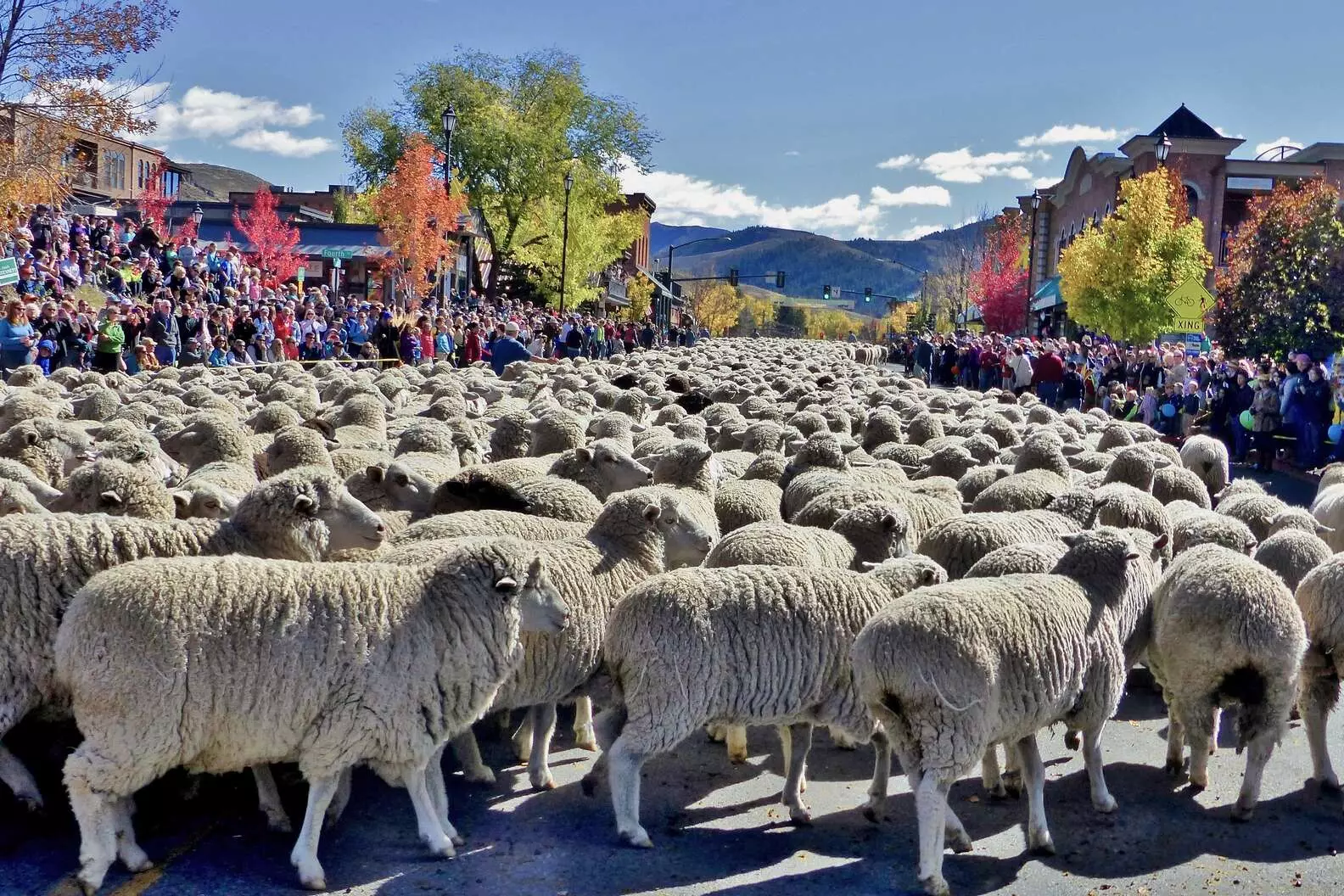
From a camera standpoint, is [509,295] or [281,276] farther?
[509,295]

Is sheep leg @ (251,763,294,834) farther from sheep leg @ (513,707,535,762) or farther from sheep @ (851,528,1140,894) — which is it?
sheep @ (851,528,1140,894)

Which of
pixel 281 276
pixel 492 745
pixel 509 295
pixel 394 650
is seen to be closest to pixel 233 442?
pixel 492 745

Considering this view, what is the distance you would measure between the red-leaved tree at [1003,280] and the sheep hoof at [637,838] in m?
68.5

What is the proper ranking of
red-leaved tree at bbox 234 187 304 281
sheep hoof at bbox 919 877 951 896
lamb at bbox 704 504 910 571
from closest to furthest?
1. sheep hoof at bbox 919 877 951 896
2. lamb at bbox 704 504 910 571
3. red-leaved tree at bbox 234 187 304 281

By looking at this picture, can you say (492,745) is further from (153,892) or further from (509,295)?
(509,295)

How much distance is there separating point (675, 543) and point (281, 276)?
149 ft

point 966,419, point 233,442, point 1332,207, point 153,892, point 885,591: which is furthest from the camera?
Answer: point 1332,207

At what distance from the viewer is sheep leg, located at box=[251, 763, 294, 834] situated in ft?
16.5

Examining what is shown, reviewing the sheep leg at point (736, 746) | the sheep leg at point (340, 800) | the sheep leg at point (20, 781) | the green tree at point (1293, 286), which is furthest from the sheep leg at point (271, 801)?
the green tree at point (1293, 286)

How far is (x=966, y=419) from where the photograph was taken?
14.5 metres

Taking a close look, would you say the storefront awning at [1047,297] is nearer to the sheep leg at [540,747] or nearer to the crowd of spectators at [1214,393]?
the crowd of spectators at [1214,393]

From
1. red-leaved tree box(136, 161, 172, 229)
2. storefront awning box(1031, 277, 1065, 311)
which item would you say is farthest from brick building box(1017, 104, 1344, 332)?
red-leaved tree box(136, 161, 172, 229)

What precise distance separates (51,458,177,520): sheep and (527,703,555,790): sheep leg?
6.83 ft

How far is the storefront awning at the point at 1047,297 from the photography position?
6084 centimetres
